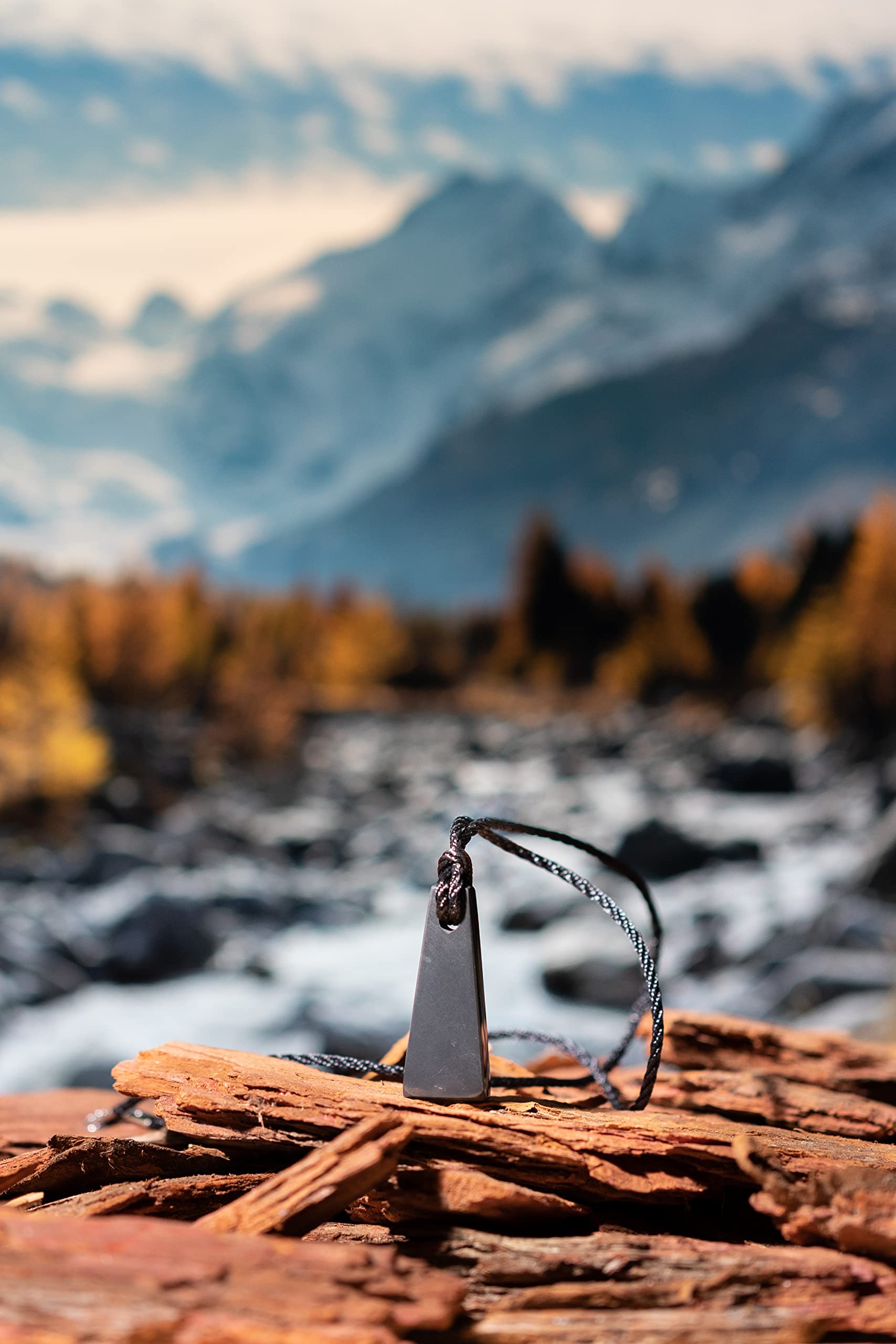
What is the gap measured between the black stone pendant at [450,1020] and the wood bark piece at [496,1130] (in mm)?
41

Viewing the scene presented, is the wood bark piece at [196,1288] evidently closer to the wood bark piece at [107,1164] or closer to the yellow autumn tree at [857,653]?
the wood bark piece at [107,1164]

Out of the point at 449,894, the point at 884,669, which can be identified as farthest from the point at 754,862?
the point at 449,894

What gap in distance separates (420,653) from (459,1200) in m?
65.7

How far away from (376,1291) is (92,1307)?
35 cm

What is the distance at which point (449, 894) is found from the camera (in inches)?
76.7

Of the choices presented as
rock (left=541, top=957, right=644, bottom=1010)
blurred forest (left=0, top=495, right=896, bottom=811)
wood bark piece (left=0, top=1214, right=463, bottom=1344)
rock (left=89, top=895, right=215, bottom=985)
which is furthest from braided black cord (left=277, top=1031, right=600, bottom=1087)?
blurred forest (left=0, top=495, right=896, bottom=811)

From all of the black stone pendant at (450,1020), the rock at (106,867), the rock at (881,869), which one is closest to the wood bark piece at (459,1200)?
the black stone pendant at (450,1020)

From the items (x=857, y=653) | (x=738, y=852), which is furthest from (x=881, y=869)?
(x=857, y=653)

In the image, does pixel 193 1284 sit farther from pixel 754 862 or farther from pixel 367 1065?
pixel 754 862

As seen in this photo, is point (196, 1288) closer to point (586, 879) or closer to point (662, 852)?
point (586, 879)

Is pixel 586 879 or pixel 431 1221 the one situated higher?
pixel 586 879

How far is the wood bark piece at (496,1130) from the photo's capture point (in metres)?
1.73

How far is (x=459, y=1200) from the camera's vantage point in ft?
5.37

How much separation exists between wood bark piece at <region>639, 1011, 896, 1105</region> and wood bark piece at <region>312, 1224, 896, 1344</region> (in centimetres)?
119
